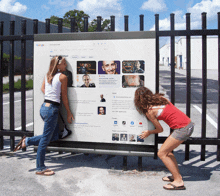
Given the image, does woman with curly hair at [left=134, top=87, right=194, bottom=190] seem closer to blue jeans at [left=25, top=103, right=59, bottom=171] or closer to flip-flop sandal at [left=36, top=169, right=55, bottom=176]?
blue jeans at [left=25, top=103, right=59, bottom=171]

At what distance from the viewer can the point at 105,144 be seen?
14.1 ft

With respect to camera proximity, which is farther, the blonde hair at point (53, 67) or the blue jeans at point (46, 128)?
the blonde hair at point (53, 67)

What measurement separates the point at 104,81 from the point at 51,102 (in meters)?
0.89

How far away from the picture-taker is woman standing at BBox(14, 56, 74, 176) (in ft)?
13.5

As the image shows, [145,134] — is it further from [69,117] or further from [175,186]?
[69,117]

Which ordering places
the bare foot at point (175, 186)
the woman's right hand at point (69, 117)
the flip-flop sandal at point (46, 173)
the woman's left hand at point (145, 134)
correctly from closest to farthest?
the bare foot at point (175, 186) → the woman's left hand at point (145, 134) → the flip-flop sandal at point (46, 173) → the woman's right hand at point (69, 117)

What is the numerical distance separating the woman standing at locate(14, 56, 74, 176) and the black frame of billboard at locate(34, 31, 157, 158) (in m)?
0.36

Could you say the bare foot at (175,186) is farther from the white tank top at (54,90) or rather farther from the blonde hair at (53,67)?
the blonde hair at (53,67)

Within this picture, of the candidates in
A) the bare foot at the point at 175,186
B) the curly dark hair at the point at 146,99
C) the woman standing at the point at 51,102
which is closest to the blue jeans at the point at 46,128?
the woman standing at the point at 51,102

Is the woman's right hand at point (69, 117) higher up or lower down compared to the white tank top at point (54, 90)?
lower down

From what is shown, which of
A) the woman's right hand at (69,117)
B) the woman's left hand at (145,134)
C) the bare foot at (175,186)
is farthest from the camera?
the woman's right hand at (69,117)

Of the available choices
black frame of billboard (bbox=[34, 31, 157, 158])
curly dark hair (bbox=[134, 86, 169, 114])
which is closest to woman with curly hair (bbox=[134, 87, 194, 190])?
curly dark hair (bbox=[134, 86, 169, 114])

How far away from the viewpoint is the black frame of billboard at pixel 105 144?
13.5 ft

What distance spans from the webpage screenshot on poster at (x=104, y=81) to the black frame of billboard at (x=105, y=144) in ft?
0.20
